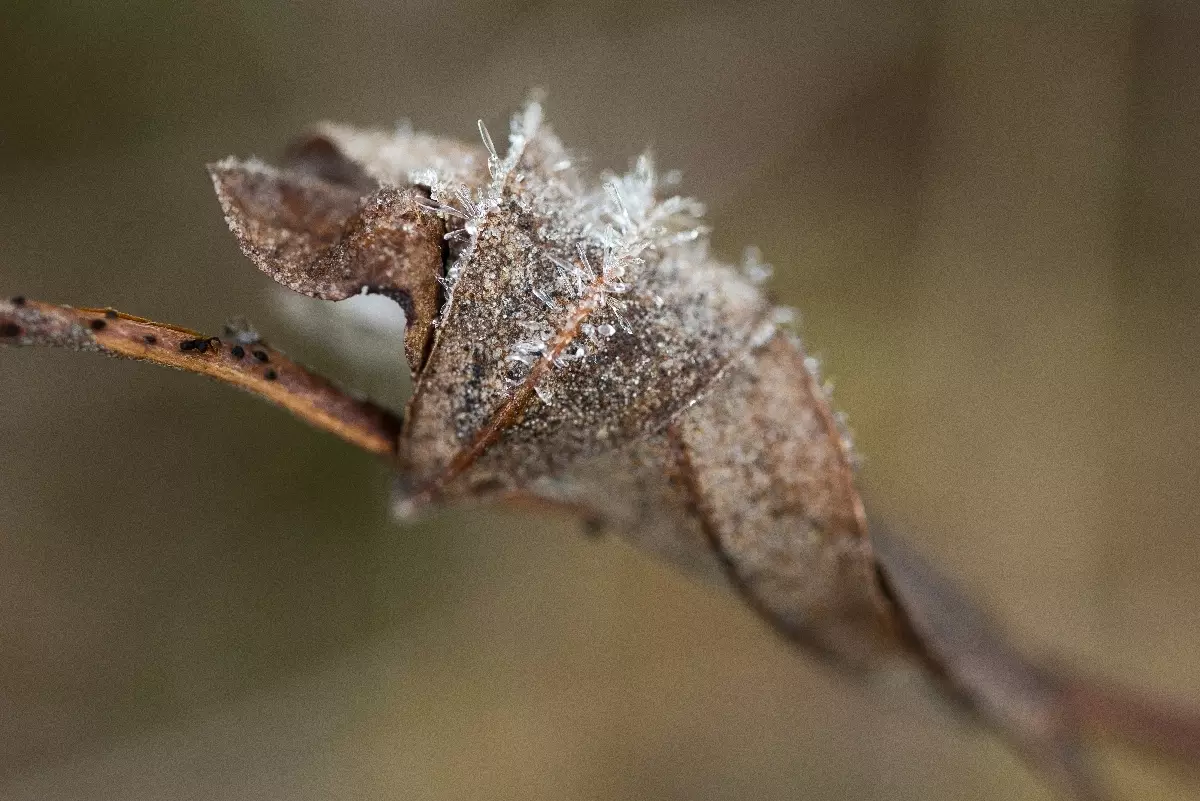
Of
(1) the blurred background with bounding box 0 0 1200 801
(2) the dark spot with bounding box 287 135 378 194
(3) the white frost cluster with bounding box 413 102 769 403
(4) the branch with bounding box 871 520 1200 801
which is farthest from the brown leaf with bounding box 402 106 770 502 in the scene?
(1) the blurred background with bounding box 0 0 1200 801

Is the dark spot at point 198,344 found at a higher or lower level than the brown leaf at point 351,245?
lower

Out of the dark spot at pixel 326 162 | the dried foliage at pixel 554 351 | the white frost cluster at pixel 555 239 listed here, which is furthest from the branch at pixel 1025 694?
the dark spot at pixel 326 162

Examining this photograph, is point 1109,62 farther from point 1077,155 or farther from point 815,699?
point 815,699

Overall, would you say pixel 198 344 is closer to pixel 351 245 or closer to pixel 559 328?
pixel 351 245

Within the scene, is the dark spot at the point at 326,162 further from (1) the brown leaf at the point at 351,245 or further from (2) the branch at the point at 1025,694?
(2) the branch at the point at 1025,694

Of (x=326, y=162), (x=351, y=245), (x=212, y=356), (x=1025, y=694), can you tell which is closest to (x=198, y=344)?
(x=212, y=356)

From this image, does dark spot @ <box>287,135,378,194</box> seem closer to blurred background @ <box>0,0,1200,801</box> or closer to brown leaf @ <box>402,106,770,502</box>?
brown leaf @ <box>402,106,770,502</box>

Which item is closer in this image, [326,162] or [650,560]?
[326,162]
